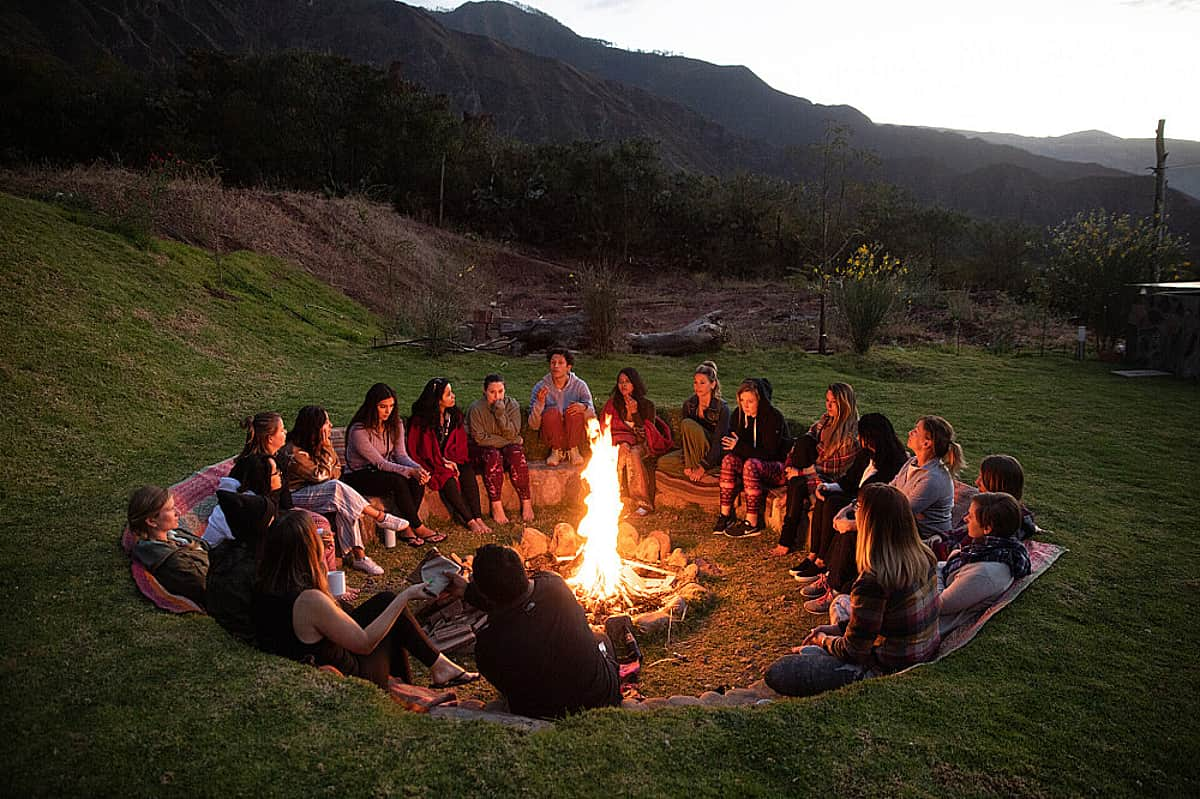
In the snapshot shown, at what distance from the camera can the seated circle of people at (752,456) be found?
616 centimetres

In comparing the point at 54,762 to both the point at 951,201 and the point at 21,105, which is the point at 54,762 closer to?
the point at 21,105

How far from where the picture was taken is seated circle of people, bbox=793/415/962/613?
4.75 m

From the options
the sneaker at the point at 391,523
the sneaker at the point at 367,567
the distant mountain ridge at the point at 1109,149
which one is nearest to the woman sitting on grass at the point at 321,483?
the sneaker at the point at 367,567

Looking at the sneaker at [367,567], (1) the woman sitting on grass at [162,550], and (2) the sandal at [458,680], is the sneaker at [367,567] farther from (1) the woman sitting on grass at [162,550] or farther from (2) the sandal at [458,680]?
(2) the sandal at [458,680]

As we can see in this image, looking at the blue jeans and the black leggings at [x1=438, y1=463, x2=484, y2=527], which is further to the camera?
the black leggings at [x1=438, y1=463, x2=484, y2=527]

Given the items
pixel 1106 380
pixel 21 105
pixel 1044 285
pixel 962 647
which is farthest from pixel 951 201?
pixel 962 647

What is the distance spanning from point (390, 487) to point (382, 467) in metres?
0.17

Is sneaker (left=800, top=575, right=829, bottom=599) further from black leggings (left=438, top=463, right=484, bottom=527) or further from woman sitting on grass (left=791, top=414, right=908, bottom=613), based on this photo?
black leggings (left=438, top=463, right=484, bottom=527)

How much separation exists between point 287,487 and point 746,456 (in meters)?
3.60

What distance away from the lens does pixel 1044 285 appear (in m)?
15.1

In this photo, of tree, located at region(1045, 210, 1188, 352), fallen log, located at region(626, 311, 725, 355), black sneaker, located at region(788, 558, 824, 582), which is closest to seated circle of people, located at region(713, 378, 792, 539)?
black sneaker, located at region(788, 558, 824, 582)

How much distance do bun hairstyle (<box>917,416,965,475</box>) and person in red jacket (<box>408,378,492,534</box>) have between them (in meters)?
3.56

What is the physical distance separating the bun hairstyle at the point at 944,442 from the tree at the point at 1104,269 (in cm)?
1065

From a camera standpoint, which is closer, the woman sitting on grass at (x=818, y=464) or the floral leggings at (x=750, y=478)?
the woman sitting on grass at (x=818, y=464)
